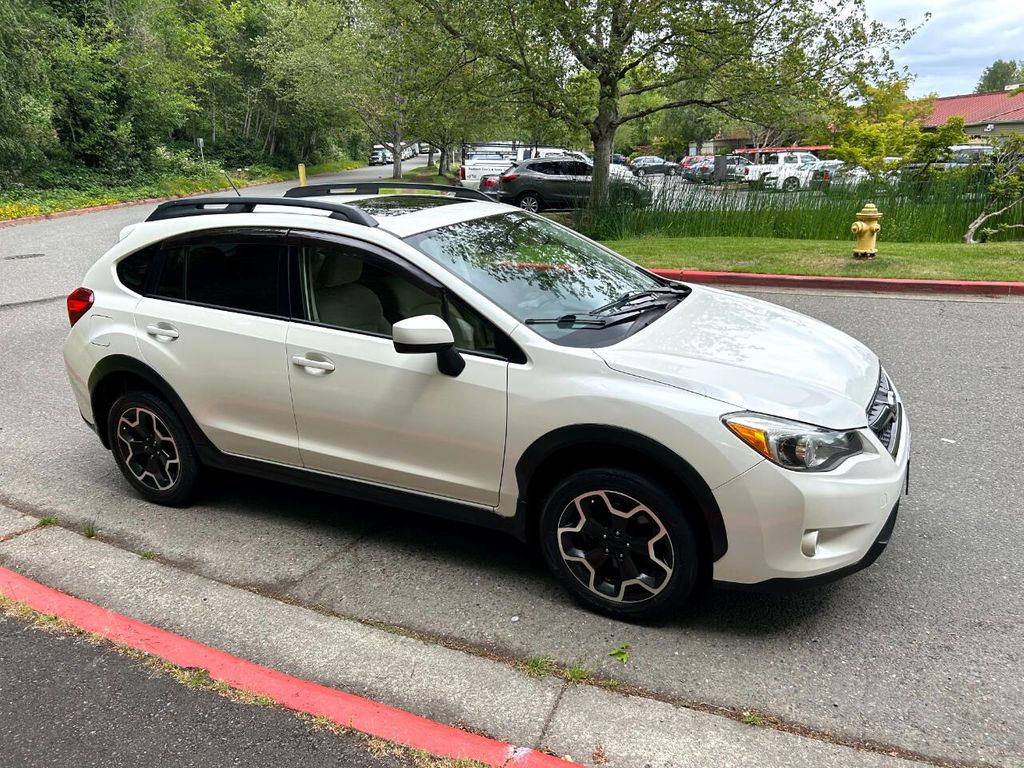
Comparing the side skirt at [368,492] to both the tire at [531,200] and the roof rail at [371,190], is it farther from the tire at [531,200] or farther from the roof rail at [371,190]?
the tire at [531,200]

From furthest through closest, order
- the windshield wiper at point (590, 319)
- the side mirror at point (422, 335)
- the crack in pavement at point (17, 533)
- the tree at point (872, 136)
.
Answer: the tree at point (872, 136) < the crack in pavement at point (17, 533) < the windshield wiper at point (590, 319) < the side mirror at point (422, 335)

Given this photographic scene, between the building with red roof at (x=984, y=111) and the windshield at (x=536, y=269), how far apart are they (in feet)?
150

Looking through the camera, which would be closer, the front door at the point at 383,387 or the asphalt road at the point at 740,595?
the asphalt road at the point at 740,595

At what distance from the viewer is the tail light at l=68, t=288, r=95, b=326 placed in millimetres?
4457

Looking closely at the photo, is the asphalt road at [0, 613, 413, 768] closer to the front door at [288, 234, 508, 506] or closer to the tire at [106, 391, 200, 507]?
the front door at [288, 234, 508, 506]

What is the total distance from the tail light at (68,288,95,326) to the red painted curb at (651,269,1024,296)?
6788mm

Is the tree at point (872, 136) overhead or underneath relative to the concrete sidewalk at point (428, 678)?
overhead

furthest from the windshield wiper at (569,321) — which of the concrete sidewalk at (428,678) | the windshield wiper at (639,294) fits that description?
the concrete sidewalk at (428,678)

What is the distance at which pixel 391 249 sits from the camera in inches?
141

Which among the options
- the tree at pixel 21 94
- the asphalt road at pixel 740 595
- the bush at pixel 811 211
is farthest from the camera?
the tree at pixel 21 94

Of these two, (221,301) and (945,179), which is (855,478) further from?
(945,179)

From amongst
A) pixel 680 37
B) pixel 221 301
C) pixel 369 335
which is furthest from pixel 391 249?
pixel 680 37

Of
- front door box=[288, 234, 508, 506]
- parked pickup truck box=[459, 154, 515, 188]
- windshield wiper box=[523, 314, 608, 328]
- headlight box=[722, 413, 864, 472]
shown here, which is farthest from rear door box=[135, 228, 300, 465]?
parked pickup truck box=[459, 154, 515, 188]

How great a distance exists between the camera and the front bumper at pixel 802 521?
2.82 metres
